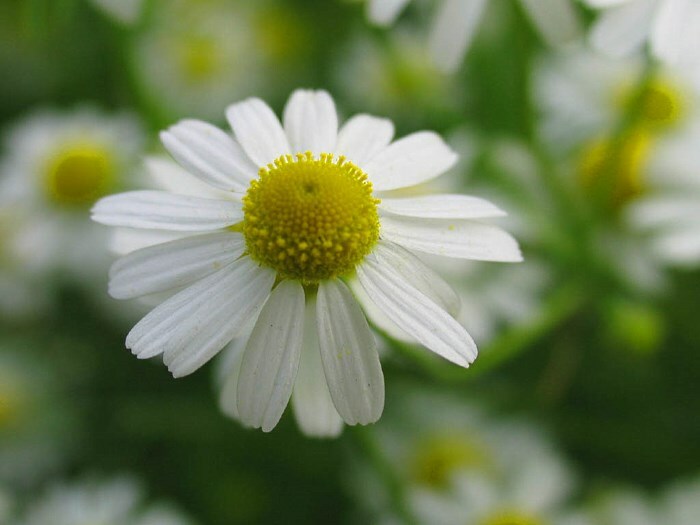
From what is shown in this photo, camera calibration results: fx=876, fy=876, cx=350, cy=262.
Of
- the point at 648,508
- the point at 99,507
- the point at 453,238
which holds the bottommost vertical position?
the point at 648,508

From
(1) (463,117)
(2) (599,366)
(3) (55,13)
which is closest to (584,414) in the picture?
(2) (599,366)

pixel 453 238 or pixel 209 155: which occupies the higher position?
pixel 209 155

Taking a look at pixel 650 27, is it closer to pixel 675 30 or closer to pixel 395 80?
pixel 675 30

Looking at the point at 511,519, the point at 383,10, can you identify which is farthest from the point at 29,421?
the point at 383,10

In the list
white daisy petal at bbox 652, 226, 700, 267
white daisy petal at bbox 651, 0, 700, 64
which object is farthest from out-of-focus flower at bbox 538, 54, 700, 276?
white daisy petal at bbox 651, 0, 700, 64

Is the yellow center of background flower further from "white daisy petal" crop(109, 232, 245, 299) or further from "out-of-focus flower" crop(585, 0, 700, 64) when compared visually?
"white daisy petal" crop(109, 232, 245, 299)

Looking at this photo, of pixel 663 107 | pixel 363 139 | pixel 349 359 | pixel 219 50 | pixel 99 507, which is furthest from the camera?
pixel 219 50

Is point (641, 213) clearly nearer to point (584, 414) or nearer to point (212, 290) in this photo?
point (584, 414)

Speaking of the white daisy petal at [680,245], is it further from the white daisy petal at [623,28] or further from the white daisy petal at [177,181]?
the white daisy petal at [177,181]

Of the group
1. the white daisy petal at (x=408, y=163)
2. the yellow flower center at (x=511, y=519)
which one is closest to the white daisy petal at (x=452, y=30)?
the white daisy petal at (x=408, y=163)
